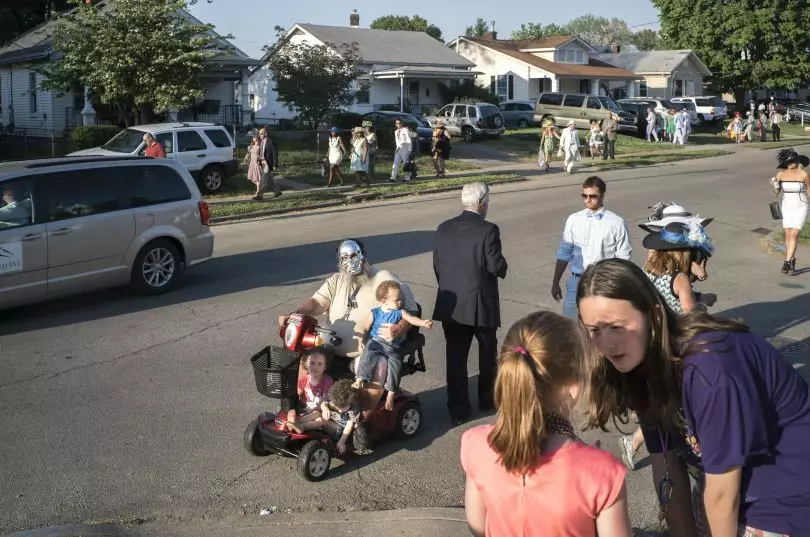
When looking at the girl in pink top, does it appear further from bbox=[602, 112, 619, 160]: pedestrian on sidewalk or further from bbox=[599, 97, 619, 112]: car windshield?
bbox=[599, 97, 619, 112]: car windshield

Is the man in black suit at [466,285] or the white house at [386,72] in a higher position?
the white house at [386,72]

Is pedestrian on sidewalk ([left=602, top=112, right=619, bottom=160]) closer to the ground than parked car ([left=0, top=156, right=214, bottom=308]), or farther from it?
farther from it

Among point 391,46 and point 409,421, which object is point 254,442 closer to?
point 409,421

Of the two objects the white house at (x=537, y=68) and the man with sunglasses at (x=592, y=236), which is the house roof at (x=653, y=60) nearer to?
the white house at (x=537, y=68)

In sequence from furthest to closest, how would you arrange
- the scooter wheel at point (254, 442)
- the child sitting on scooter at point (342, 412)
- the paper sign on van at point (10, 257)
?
the paper sign on van at point (10, 257) → the scooter wheel at point (254, 442) → the child sitting on scooter at point (342, 412)

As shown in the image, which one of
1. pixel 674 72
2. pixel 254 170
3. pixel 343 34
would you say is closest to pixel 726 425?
pixel 254 170

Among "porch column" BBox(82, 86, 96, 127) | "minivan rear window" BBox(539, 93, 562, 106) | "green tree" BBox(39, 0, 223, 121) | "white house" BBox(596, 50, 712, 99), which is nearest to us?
"green tree" BBox(39, 0, 223, 121)

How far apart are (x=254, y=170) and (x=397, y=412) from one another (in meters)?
15.5

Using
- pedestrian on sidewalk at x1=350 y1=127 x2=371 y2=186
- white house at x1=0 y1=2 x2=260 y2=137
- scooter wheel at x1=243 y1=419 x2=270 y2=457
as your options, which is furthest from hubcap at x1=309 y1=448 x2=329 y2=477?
white house at x1=0 y1=2 x2=260 y2=137

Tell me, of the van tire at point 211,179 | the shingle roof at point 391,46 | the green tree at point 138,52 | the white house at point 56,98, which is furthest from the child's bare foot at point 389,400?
the shingle roof at point 391,46

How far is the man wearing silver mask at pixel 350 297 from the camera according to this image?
6293 millimetres

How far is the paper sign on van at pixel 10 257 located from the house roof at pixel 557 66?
167 feet

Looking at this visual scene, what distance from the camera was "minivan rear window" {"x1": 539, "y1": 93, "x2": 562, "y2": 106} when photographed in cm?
4344

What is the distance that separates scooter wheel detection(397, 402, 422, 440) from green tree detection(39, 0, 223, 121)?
1792 cm
